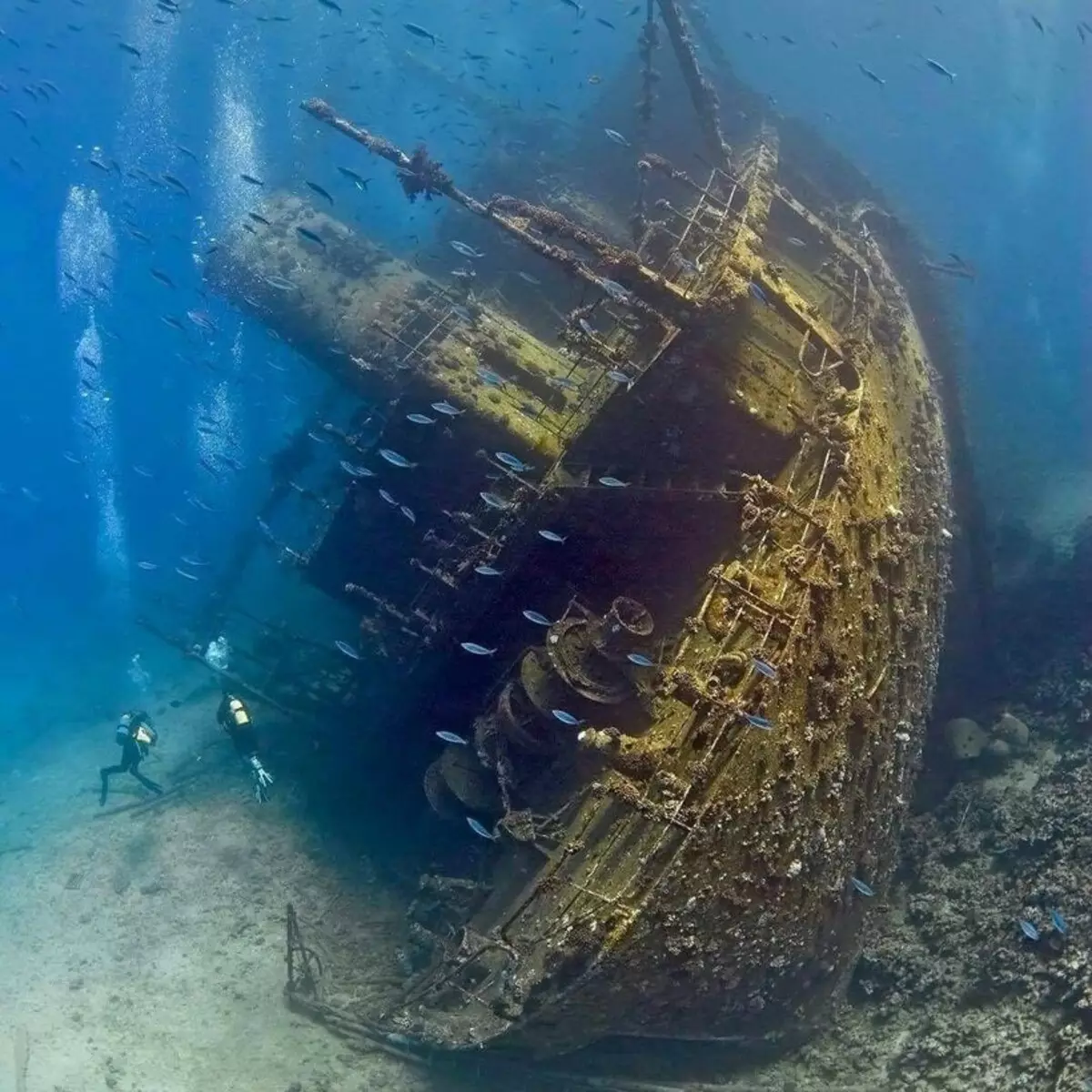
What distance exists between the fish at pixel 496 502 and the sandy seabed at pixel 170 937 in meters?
6.73

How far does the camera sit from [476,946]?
7.70 meters

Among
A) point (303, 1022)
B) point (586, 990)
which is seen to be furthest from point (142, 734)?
point (586, 990)

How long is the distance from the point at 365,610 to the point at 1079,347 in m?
25.3

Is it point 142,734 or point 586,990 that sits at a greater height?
point 586,990

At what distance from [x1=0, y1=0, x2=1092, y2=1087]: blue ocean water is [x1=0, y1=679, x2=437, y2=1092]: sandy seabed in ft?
20.7

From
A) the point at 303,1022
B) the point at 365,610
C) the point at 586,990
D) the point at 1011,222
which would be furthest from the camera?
the point at 1011,222

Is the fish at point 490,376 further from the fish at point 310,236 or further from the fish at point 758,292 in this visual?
the fish at point 758,292

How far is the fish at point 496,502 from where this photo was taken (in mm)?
9727

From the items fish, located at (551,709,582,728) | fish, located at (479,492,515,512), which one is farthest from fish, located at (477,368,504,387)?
fish, located at (551,709,582,728)

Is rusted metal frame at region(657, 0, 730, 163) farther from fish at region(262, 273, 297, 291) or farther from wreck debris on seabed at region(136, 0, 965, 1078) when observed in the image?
fish at region(262, 273, 297, 291)

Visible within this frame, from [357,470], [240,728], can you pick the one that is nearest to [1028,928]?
[357,470]

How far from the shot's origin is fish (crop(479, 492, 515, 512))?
9727 millimetres

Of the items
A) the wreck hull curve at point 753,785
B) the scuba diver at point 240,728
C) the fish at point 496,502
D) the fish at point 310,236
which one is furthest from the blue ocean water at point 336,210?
the wreck hull curve at point 753,785

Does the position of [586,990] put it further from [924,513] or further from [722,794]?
[924,513]
